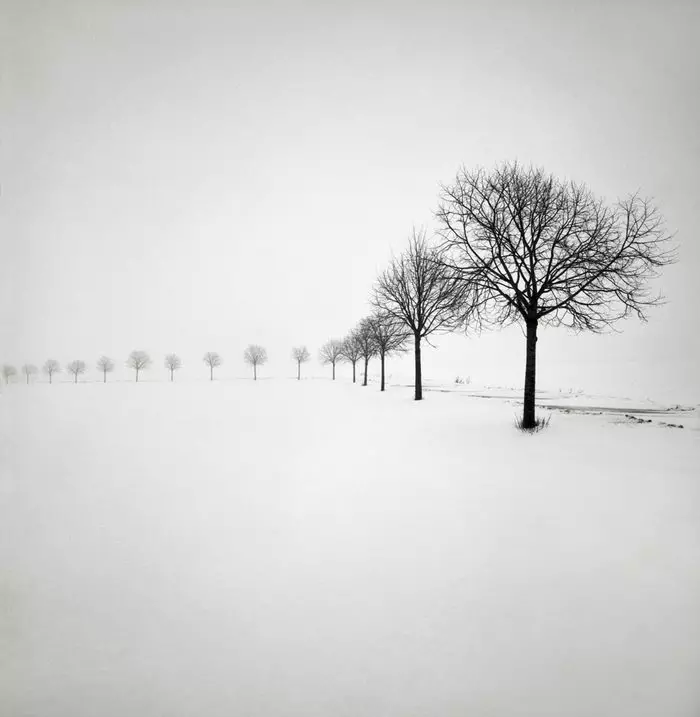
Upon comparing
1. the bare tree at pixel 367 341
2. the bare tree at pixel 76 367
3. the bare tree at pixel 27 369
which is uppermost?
the bare tree at pixel 367 341

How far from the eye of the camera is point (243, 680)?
2338 millimetres

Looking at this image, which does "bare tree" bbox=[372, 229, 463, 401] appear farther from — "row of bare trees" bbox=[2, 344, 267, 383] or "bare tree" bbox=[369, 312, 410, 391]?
"row of bare trees" bbox=[2, 344, 267, 383]

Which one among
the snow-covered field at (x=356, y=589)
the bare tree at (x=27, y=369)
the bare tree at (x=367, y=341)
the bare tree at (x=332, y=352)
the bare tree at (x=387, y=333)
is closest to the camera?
the snow-covered field at (x=356, y=589)

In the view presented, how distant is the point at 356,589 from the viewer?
3.10m

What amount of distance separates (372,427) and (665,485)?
6750 mm

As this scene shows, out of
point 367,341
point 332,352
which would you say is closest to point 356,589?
point 367,341

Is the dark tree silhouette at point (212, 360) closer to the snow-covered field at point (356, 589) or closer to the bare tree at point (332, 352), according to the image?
the bare tree at point (332, 352)

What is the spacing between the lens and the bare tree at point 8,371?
587 cm

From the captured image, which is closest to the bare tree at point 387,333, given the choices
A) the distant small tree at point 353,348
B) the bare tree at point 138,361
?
the distant small tree at point 353,348

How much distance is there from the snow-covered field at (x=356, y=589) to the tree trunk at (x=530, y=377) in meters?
2.72

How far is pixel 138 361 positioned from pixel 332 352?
44.4 m

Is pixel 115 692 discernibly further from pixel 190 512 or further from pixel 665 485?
pixel 665 485

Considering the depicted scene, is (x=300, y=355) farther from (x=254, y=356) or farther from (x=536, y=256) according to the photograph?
(x=536, y=256)

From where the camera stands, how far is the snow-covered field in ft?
7.48
